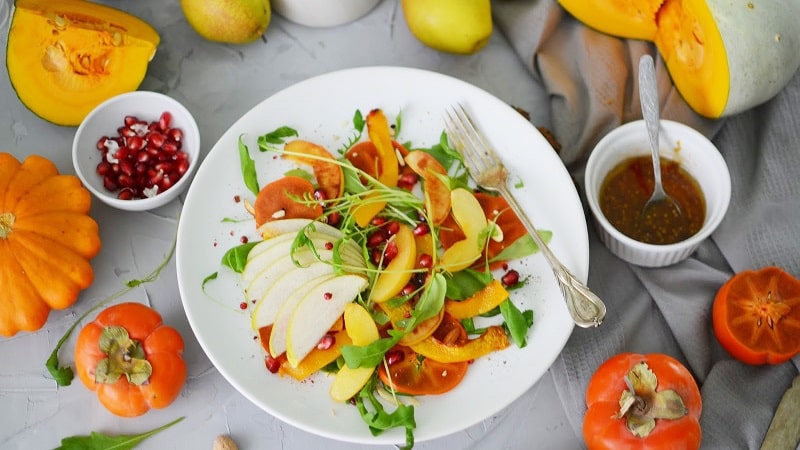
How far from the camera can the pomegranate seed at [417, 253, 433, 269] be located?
1.47 m

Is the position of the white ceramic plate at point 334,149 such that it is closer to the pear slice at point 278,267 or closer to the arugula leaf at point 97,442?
the pear slice at point 278,267

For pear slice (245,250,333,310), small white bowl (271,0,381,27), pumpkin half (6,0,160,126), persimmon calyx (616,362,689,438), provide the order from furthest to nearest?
small white bowl (271,0,381,27), pumpkin half (6,0,160,126), pear slice (245,250,333,310), persimmon calyx (616,362,689,438)

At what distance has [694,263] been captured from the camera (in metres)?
1.60

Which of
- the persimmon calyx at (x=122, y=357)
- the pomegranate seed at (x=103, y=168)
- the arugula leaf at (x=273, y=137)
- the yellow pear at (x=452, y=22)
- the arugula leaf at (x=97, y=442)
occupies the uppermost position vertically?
the yellow pear at (x=452, y=22)

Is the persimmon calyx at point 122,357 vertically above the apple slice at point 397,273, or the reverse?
the apple slice at point 397,273

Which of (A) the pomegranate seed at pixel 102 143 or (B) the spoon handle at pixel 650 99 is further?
(A) the pomegranate seed at pixel 102 143

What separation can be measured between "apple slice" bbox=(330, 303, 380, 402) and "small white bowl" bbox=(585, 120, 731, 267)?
0.43 metres

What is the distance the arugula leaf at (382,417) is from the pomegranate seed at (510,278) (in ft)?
0.87

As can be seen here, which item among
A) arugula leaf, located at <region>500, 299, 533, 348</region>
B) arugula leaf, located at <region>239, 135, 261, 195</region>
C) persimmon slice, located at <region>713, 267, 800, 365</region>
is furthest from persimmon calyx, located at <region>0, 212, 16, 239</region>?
persimmon slice, located at <region>713, 267, 800, 365</region>

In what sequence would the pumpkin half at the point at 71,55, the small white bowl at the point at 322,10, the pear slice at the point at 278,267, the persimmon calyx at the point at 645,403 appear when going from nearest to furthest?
the persimmon calyx at the point at 645,403
the pear slice at the point at 278,267
the pumpkin half at the point at 71,55
the small white bowl at the point at 322,10

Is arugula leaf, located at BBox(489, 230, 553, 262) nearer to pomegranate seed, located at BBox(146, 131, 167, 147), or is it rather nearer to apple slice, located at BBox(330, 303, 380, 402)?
apple slice, located at BBox(330, 303, 380, 402)

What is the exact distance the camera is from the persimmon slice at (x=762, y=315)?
4.81ft

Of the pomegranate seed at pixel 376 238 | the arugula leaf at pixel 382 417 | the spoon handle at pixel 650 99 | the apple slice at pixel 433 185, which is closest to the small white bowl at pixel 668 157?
the spoon handle at pixel 650 99

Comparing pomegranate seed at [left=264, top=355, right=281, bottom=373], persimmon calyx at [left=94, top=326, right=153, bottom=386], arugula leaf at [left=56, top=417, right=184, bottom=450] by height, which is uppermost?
pomegranate seed at [left=264, top=355, right=281, bottom=373]
